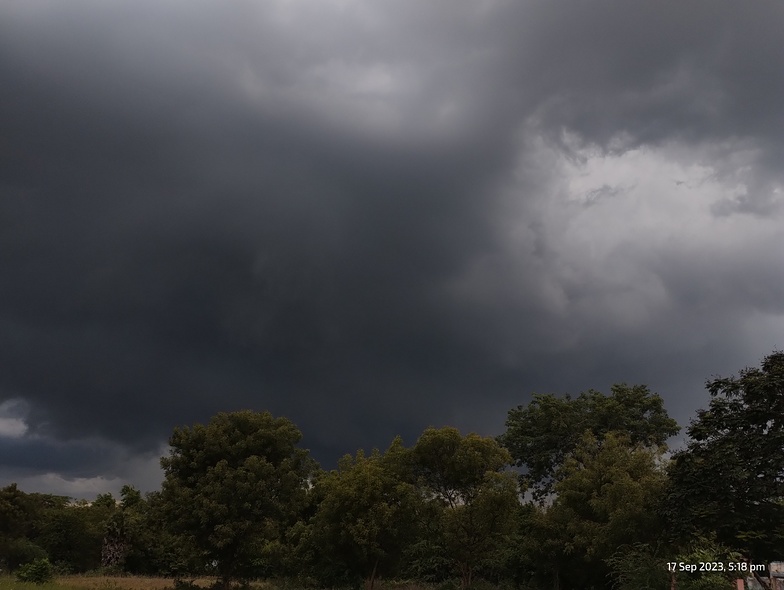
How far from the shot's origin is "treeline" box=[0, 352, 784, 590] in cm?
2550

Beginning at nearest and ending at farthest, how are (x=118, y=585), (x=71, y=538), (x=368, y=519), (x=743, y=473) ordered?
1. (x=743, y=473)
2. (x=368, y=519)
3. (x=118, y=585)
4. (x=71, y=538)

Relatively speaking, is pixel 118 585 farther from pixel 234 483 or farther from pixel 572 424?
pixel 572 424

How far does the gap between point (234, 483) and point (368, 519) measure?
297 inches

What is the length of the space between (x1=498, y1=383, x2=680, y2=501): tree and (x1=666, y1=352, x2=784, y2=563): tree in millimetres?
29304

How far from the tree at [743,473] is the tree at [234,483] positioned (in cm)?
2073

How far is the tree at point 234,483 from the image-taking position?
34.3 m

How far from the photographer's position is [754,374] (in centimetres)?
2678

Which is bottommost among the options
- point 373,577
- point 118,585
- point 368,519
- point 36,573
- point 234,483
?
point 118,585

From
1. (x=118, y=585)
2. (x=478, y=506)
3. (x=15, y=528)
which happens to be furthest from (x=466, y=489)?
(x=15, y=528)

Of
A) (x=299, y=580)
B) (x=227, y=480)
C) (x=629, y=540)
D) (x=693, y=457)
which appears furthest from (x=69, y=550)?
(x=693, y=457)

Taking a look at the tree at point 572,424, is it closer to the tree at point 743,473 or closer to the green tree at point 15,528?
the tree at point 743,473

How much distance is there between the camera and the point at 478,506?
35.1 m

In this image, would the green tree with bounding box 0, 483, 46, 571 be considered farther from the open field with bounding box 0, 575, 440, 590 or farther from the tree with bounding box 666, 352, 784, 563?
the tree with bounding box 666, 352, 784, 563

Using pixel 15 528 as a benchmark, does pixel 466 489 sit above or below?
above
